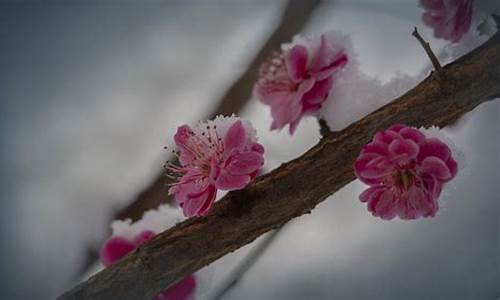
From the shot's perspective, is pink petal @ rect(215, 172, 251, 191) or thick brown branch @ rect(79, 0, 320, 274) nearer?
pink petal @ rect(215, 172, 251, 191)

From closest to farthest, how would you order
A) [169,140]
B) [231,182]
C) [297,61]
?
[231,182] → [297,61] → [169,140]

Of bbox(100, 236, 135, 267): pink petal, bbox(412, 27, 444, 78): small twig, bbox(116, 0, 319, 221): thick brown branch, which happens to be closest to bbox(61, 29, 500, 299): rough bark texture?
bbox(412, 27, 444, 78): small twig

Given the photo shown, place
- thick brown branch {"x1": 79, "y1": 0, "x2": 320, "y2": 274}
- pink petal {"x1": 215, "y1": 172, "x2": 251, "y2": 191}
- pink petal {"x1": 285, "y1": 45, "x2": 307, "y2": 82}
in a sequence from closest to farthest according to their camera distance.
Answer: pink petal {"x1": 215, "y1": 172, "x2": 251, "y2": 191} → pink petal {"x1": 285, "y1": 45, "x2": 307, "y2": 82} → thick brown branch {"x1": 79, "y1": 0, "x2": 320, "y2": 274}

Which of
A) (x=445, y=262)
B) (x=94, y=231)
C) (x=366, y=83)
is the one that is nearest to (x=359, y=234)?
(x=445, y=262)

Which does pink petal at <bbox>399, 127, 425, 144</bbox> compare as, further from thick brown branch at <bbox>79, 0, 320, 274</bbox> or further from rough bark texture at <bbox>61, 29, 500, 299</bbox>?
thick brown branch at <bbox>79, 0, 320, 274</bbox>

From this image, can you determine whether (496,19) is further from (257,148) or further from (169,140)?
(169,140)

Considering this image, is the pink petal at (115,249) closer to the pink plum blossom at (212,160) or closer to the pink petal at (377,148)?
the pink plum blossom at (212,160)

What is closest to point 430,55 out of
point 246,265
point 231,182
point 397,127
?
point 397,127
